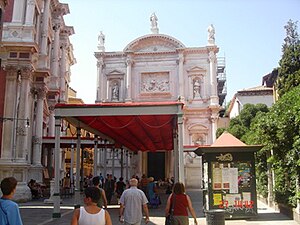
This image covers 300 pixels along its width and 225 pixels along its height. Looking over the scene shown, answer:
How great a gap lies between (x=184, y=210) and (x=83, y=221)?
9.79 ft

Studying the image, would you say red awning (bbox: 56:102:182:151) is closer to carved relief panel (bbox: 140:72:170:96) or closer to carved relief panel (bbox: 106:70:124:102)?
carved relief panel (bbox: 140:72:170:96)

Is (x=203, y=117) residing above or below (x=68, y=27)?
below

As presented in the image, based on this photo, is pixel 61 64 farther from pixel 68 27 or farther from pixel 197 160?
pixel 197 160

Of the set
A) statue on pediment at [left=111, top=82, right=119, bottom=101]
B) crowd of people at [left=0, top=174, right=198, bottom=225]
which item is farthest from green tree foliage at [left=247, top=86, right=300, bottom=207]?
statue on pediment at [left=111, top=82, right=119, bottom=101]

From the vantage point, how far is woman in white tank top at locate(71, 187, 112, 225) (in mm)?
4148

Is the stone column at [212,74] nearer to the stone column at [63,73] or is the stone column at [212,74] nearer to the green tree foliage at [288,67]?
the green tree foliage at [288,67]

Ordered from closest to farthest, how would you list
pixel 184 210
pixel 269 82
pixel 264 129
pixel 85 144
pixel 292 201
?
pixel 184 210 < pixel 292 201 < pixel 264 129 < pixel 85 144 < pixel 269 82

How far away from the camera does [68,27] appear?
112 ft

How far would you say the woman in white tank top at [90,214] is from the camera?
4.15 m

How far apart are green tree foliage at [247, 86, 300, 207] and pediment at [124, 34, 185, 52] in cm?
2334

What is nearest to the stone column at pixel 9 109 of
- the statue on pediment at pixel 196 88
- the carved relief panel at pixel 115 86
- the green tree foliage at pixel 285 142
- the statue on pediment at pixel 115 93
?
the green tree foliage at pixel 285 142

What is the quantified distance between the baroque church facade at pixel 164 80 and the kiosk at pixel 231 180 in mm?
23729

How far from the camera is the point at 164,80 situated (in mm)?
38125

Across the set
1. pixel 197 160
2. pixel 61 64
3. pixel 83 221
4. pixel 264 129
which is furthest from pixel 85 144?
pixel 83 221
